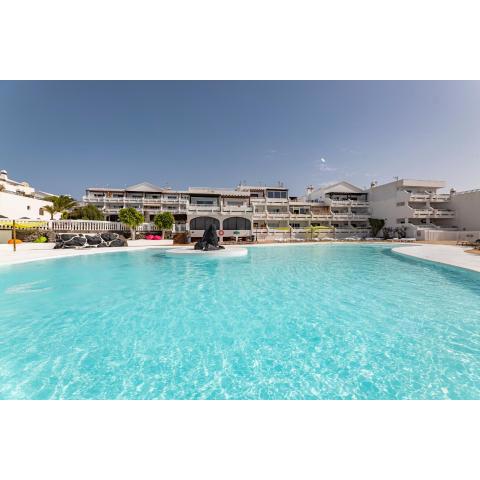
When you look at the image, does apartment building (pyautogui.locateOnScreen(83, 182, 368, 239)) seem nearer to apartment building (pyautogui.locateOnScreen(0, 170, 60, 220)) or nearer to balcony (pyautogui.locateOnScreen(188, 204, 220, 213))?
balcony (pyautogui.locateOnScreen(188, 204, 220, 213))

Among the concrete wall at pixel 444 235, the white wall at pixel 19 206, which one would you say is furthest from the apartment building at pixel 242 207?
the concrete wall at pixel 444 235

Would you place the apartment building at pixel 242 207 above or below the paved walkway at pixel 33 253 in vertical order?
above

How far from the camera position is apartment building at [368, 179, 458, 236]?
4100cm

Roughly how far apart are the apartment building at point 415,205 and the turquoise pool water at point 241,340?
37.0 metres

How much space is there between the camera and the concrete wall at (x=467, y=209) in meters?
37.6

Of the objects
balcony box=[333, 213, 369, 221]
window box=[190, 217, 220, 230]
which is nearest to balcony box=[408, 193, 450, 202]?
balcony box=[333, 213, 369, 221]

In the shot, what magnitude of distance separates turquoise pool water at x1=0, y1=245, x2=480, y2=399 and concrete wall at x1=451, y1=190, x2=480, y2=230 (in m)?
39.2

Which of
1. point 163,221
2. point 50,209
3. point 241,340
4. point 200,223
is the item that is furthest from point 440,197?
point 50,209

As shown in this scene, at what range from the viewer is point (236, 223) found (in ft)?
131

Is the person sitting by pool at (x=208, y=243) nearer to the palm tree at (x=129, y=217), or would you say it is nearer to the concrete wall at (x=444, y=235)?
the palm tree at (x=129, y=217)
